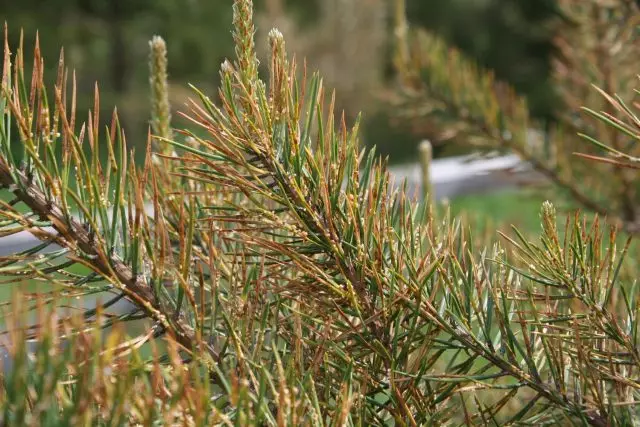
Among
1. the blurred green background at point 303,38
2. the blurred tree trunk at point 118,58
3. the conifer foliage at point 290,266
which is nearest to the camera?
the conifer foliage at point 290,266

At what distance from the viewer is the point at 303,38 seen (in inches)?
197

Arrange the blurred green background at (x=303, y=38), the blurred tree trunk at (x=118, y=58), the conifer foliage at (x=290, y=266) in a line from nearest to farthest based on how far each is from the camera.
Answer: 1. the conifer foliage at (x=290, y=266)
2. the blurred green background at (x=303, y=38)
3. the blurred tree trunk at (x=118, y=58)

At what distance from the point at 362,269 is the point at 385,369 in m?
0.05

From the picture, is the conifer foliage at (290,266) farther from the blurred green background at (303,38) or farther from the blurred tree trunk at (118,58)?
the blurred tree trunk at (118,58)

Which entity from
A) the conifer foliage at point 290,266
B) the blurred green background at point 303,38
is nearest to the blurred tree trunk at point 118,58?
the blurred green background at point 303,38

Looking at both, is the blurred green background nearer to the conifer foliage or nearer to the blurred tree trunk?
the blurred tree trunk

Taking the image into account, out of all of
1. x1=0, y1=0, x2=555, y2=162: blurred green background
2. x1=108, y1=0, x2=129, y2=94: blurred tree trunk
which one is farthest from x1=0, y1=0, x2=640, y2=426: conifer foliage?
x1=108, y1=0, x2=129, y2=94: blurred tree trunk

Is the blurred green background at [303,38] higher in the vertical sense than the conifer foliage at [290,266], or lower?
higher

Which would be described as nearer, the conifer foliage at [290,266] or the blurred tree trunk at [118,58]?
the conifer foliage at [290,266]

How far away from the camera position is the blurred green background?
5.25 meters

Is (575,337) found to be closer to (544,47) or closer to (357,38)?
(357,38)

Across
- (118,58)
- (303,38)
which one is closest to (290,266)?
(303,38)

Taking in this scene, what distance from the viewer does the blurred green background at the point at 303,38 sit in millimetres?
5250

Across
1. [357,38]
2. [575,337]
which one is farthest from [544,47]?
[575,337]
